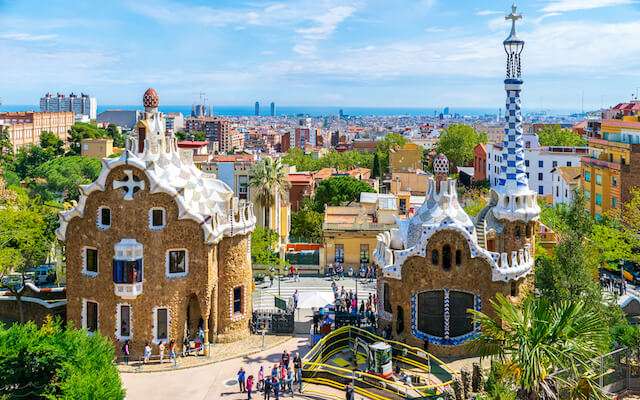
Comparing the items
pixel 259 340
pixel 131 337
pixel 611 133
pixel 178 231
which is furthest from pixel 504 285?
pixel 611 133

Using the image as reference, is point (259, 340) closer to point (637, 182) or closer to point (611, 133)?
point (637, 182)

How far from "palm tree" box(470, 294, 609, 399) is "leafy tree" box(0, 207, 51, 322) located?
32239mm

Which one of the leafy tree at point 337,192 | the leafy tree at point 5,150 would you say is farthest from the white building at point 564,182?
the leafy tree at point 5,150

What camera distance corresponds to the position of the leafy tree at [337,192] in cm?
8294

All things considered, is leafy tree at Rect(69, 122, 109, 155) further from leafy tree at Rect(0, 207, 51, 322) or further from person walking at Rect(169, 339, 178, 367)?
person walking at Rect(169, 339, 178, 367)

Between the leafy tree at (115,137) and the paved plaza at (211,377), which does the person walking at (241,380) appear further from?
the leafy tree at (115,137)

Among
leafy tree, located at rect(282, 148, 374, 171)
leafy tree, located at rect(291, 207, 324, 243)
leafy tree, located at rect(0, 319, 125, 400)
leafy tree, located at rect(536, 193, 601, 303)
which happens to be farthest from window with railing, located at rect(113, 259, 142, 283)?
leafy tree, located at rect(282, 148, 374, 171)

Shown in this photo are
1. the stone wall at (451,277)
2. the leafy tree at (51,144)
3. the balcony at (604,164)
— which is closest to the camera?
the stone wall at (451,277)

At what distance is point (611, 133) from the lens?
70.0m

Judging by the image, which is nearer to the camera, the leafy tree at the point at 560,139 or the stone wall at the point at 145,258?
the stone wall at the point at 145,258

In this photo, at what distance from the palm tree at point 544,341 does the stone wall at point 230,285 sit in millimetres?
17945

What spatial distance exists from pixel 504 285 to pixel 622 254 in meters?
17.4

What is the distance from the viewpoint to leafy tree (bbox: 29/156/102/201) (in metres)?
87.5

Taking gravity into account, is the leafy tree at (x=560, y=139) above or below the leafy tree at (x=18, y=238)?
above
